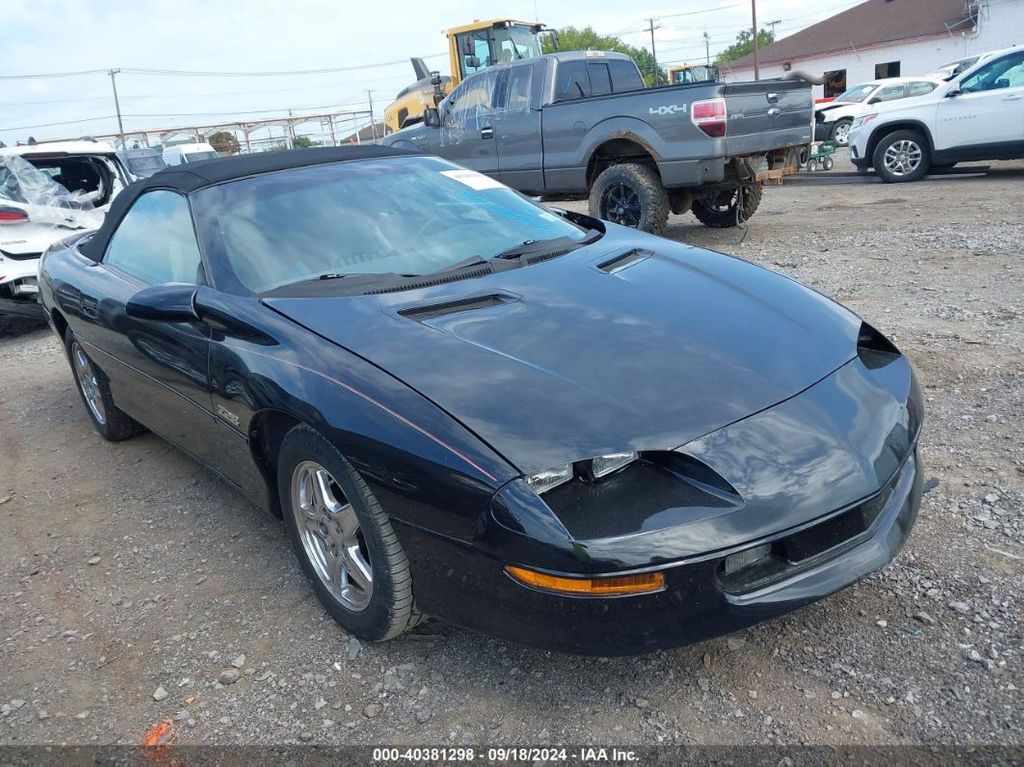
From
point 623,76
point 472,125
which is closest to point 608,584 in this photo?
point 472,125

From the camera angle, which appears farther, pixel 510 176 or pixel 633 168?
pixel 510 176

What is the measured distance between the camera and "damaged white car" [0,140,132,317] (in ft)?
23.6

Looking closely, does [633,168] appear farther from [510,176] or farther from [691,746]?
[691,746]

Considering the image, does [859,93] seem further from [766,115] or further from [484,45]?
[766,115]

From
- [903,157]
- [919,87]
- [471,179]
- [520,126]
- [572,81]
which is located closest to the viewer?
[471,179]

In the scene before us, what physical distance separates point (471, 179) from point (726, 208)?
614 cm

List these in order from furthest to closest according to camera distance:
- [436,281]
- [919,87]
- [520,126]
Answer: [919,87] → [520,126] → [436,281]

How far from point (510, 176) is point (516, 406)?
24.3 ft

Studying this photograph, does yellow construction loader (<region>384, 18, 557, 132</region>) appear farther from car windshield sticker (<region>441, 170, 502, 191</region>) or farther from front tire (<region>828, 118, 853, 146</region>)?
car windshield sticker (<region>441, 170, 502, 191</region>)

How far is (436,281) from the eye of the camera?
2.86 m

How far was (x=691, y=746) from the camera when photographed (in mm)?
2023

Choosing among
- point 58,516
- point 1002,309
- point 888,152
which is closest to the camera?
point 58,516

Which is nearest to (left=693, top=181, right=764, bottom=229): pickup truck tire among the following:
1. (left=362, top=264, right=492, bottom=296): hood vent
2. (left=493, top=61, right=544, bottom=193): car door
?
(left=493, top=61, right=544, bottom=193): car door

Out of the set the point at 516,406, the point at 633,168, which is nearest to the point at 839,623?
the point at 516,406
